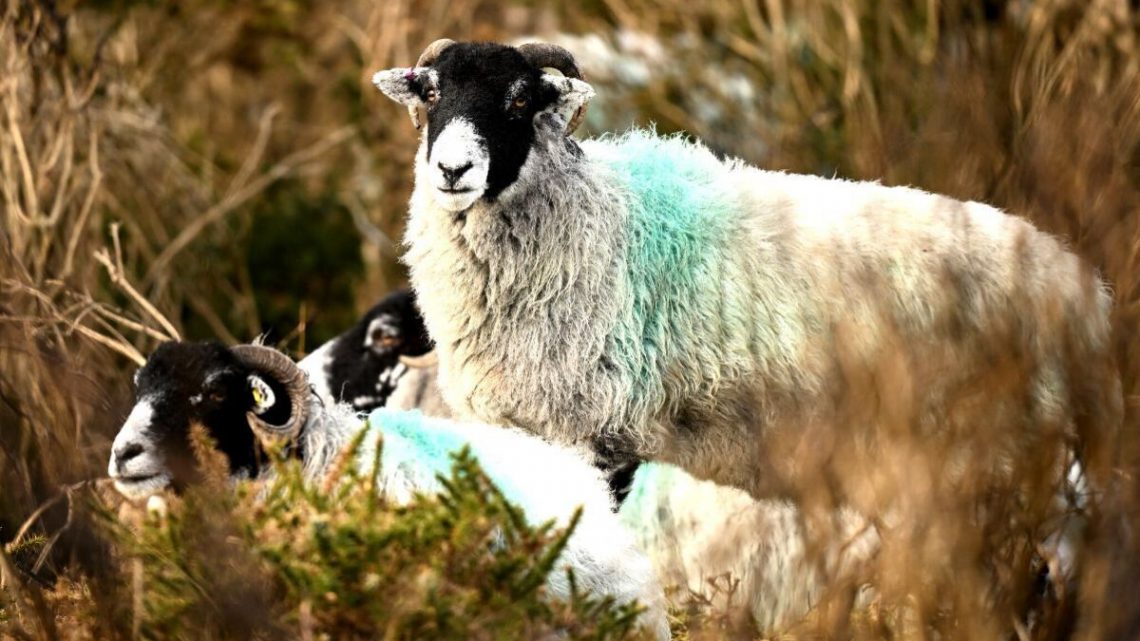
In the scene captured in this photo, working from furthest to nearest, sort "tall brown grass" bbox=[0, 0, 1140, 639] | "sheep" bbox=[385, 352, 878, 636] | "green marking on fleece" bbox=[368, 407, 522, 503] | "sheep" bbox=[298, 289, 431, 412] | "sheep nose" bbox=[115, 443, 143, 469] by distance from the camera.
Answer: "sheep" bbox=[298, 289, 431, 412] < "sheep" bbox=[385, 352, 878, 636] < "green marking on fleece" bbox=[368, 407, 522, 503] < "sheep nose" bbox=[115, 443, 143, 469] < "tall brown grass" bbox=[0, 0, 1140, 639]

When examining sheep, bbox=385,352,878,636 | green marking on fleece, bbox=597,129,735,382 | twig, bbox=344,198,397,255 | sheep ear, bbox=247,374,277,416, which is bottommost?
twig, bbox=344,198,397,255

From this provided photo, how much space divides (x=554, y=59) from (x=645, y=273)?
0.94m

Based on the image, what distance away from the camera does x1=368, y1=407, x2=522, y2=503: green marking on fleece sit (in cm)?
540

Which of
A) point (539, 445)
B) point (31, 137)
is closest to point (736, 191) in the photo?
point (539, 445)

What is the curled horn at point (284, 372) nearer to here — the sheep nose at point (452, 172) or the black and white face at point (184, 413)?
the black and white face at point (184, 413)

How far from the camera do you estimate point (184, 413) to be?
215 inches

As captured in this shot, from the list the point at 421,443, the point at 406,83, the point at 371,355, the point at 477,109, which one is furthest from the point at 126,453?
the point at 371,355

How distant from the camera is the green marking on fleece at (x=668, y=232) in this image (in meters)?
6.44

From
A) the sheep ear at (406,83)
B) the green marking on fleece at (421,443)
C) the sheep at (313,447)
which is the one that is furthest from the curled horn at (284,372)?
the sheep ear at (406,83)

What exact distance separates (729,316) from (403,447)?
1477 millimetres

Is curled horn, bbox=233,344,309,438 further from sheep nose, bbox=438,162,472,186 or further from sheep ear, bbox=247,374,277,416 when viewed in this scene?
sheep nose, bbox=438,162,472,186

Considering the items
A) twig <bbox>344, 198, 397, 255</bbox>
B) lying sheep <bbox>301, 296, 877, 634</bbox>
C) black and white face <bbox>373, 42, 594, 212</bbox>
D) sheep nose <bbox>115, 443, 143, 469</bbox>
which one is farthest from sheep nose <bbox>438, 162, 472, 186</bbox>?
twig <bbox>344, 198, 397, 255</bbox>

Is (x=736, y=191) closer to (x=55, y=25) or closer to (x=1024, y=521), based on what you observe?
(x=1024, y=521)

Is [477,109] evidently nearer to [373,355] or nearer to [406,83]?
[406,83]
